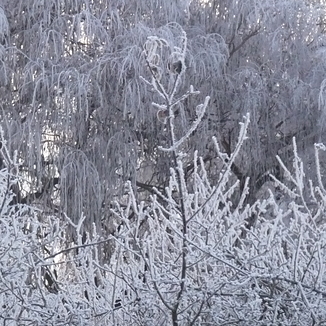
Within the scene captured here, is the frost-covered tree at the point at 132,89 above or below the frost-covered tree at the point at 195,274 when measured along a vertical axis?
below

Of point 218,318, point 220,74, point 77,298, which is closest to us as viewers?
point 218,318

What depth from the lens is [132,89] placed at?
5.16m

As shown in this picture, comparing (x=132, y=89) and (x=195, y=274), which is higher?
(x=195, y=274)

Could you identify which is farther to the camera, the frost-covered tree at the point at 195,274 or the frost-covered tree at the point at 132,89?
the frost-covered tree at the point at 132,89

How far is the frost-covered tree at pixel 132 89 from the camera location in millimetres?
5211

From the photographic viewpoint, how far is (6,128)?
5.24 m

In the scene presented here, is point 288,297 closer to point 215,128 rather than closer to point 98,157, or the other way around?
point 98,157

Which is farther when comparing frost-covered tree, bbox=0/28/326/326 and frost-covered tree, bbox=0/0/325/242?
frost-covered tree, bbox=0/0/325/242

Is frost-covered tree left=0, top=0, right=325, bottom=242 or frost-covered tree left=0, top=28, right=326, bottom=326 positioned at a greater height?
frost-covered tree left=0, top=28, right=326, bottom=326

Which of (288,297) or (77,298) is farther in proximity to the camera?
(77,298)

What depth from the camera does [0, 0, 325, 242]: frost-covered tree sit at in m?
5.21

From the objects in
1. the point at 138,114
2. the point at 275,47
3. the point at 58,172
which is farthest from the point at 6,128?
the point at 275,47

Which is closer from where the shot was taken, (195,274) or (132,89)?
(195,274)

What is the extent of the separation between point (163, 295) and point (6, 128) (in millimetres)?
3744
